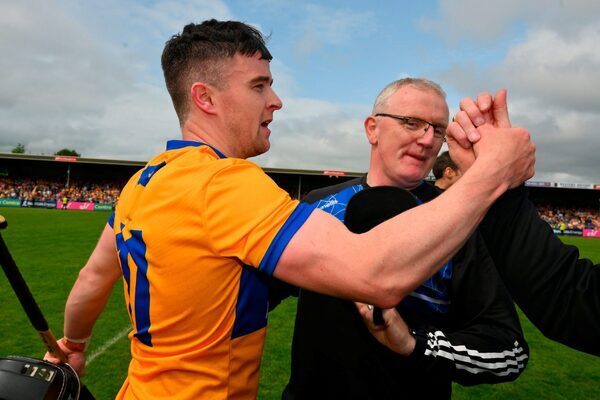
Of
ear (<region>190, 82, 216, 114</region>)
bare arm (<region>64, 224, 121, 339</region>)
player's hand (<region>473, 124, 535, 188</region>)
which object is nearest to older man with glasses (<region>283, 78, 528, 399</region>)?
player's hand (<region>473, 124, 535, 188</region>)

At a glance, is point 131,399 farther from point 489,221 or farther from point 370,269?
point 489,221

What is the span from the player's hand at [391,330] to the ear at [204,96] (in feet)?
3.43

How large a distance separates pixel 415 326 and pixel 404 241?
90 centimetres

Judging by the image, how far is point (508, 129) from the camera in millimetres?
1395

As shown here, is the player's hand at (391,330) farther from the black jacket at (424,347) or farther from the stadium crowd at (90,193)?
the stadium crowd at (90,193)

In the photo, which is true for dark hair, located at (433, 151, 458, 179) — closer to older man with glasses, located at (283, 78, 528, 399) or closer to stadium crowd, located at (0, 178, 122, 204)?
older man with glasses, located at (283, 78, 528, 399)

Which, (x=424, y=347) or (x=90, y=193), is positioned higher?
(x=424, y=347)

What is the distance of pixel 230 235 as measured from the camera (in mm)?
1435

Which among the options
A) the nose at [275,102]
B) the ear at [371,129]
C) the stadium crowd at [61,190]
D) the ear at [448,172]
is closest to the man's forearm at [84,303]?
the nose at [275,102]

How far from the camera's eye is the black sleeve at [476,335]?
176 cm

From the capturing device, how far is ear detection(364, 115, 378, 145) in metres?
2.78

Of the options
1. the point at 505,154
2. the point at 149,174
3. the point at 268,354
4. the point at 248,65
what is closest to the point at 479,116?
the point at 505,154

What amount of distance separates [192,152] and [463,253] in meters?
1.27

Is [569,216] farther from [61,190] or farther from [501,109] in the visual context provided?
[501,109]
